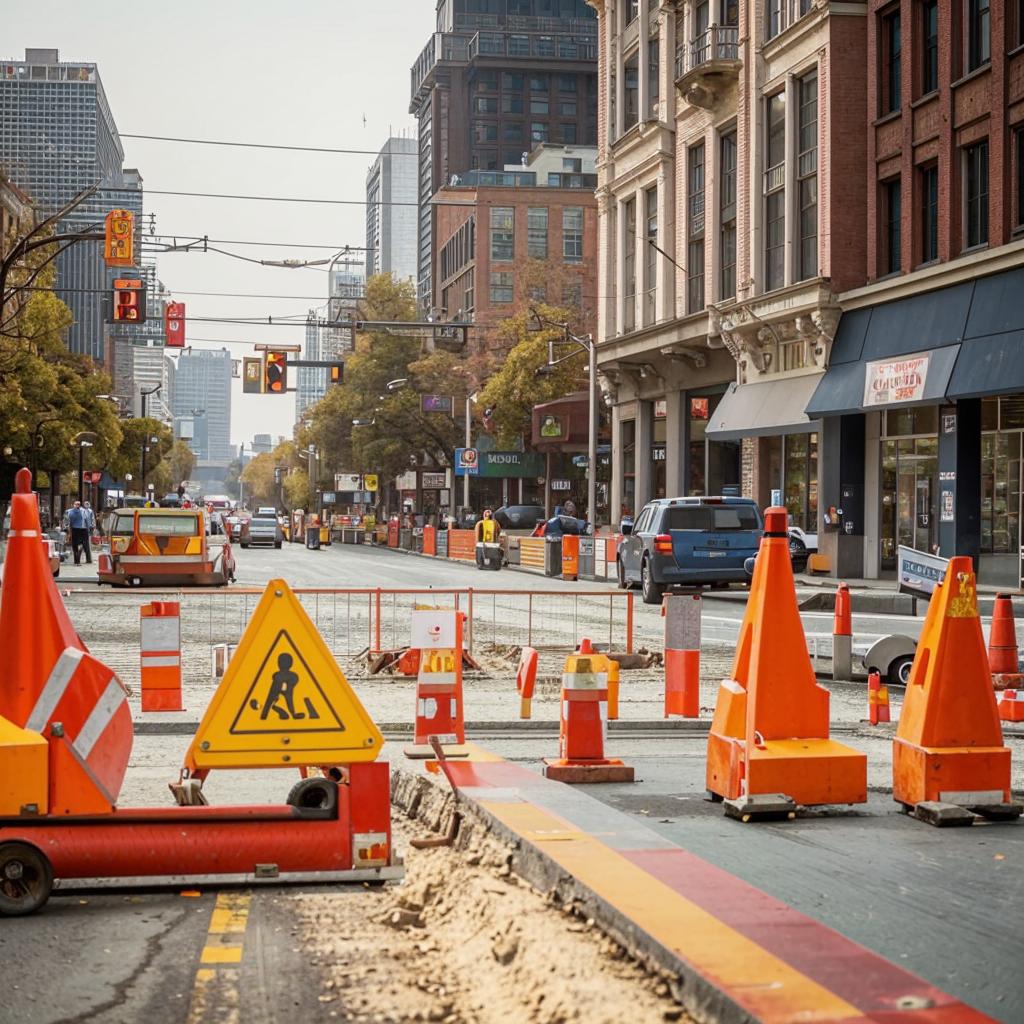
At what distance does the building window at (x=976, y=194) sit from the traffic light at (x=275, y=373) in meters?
18.3

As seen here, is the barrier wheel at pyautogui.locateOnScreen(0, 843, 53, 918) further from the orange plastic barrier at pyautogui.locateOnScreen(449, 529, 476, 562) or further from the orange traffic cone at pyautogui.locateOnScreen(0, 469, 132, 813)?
the orange plastic barrier at pyautogui.locateOnScreen(449, 529, 476, 562)

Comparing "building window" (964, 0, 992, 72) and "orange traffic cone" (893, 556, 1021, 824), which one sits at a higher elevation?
"building window" (964, 0, 992, 72)

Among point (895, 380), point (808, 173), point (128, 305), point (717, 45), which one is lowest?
point (895, 380)

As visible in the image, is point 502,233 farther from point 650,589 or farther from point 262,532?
point 650,589

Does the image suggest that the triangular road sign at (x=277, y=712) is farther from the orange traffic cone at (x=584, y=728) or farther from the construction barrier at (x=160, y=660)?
the construction barrier at (x=160, y=660)

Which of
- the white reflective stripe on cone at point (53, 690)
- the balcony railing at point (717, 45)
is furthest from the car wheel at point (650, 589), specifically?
the white reflective stripe on cone at point (53, 690)

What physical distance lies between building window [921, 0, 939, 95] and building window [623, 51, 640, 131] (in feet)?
63.5

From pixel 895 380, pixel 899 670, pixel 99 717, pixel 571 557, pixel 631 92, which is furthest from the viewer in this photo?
pixel 631 92

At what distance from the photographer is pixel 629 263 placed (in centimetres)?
5312

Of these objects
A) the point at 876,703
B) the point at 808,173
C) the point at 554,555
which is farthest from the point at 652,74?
the point at 876,703

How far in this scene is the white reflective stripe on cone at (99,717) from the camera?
6.55m

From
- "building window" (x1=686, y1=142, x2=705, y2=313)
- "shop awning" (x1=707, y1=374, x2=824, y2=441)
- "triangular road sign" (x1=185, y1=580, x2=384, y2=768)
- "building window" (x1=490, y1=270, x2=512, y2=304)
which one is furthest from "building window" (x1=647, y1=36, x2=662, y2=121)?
"building window" (x1=490, y1=270, x2=512, y2=304)

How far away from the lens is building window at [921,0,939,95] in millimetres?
33750

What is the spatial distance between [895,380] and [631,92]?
2388 cm
